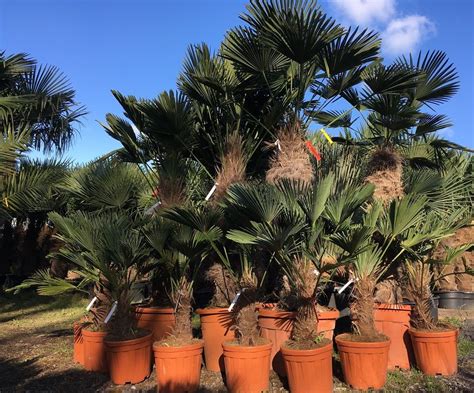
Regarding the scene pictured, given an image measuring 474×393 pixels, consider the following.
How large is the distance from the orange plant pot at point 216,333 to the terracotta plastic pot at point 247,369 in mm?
746

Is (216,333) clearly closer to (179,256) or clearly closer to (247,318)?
(247,318)

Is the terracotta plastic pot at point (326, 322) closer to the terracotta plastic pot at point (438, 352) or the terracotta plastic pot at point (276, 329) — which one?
the terracotta plastic pot at point (276, 329)

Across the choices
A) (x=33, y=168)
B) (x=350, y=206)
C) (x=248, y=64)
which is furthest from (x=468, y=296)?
(x=33, y=168)

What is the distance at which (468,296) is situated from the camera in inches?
396

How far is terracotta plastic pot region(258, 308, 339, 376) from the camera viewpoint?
5203 mm

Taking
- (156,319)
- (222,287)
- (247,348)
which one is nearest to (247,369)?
(247,348)

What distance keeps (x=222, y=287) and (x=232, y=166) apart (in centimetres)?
164

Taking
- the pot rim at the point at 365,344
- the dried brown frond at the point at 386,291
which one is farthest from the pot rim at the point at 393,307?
the pot rim at the point at 365,344

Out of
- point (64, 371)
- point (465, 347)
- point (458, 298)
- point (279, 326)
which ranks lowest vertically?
point (64, 371)

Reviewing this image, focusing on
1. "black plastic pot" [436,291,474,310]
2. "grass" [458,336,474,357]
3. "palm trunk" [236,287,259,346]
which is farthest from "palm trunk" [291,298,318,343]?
"black plastic pot" [436,291,474,310]

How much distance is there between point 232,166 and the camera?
6.12 metres

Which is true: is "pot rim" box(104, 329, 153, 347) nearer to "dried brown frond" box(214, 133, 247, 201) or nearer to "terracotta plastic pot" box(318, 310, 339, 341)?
"dried brown frond" box(214, 133, 247, 201)

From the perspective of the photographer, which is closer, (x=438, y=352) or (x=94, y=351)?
(x=438, y=352)

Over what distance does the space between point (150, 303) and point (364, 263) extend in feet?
10.6
